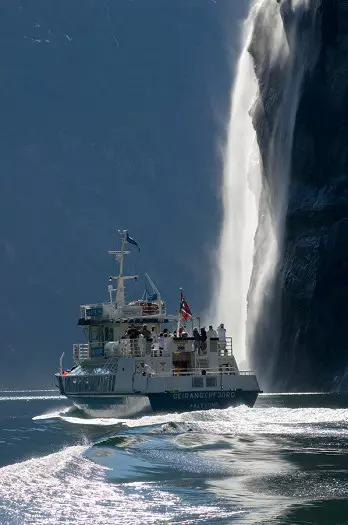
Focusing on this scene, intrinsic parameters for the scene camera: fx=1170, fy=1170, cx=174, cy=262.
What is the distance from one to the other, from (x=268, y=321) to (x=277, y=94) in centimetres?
2438

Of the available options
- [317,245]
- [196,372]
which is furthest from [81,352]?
[317,245]

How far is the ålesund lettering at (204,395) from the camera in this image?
63778 mm

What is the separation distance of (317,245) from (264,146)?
23583mm

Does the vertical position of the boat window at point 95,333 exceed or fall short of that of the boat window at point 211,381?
it exceeds it

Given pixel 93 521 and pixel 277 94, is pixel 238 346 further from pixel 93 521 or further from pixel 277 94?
pixel 93 521

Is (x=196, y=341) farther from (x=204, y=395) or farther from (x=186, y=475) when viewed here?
(x=186, y=475)

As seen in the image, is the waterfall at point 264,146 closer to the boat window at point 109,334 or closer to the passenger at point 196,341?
the boat window at point 109,334

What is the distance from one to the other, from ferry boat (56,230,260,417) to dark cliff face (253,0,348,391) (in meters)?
27.2

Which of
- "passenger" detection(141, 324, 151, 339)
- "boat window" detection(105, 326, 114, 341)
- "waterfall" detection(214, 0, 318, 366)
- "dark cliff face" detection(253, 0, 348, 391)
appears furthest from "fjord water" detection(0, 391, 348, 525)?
"waterfall" detection(214, 0, 318, 366)

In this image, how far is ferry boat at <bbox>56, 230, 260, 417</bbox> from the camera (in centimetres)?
6419

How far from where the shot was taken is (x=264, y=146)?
122625mm

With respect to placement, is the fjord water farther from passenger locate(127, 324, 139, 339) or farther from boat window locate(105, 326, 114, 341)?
boat window locate(105, 326, 114, 341)

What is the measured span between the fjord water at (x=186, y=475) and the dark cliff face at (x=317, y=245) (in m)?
44.0

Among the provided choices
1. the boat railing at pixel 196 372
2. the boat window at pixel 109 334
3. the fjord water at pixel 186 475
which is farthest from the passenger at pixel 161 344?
the fjord water at pixel 186 475
